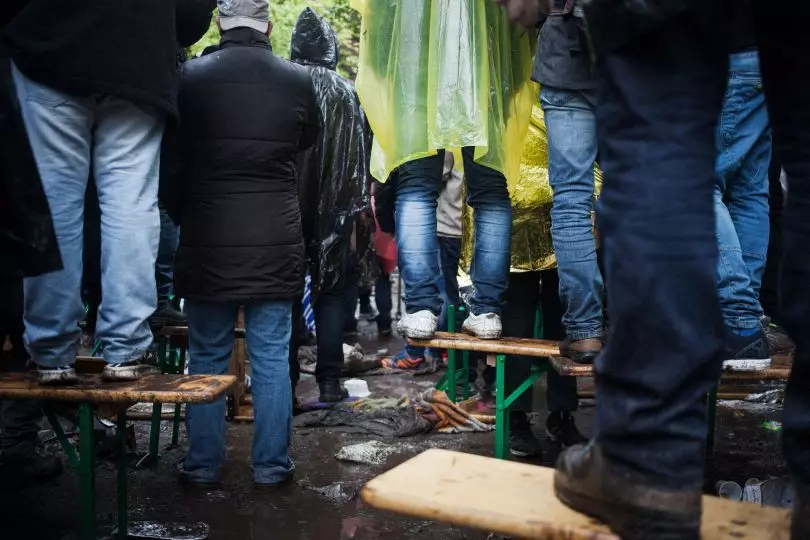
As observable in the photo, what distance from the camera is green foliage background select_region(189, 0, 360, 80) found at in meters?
13.5

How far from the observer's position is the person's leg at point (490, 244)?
407 cm

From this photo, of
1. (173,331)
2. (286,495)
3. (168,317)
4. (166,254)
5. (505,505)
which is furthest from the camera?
(166,254)

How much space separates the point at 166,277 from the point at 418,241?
164 cm

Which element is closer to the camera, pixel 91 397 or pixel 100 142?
pixel 91 397

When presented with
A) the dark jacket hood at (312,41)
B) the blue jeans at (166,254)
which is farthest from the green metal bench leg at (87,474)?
the dark jacket hood at (312,41)

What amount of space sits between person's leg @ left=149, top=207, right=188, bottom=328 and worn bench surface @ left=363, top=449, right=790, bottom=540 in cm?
297

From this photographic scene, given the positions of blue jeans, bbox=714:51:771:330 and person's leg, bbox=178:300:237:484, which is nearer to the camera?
blue jeans, bbox=714:51:771:330

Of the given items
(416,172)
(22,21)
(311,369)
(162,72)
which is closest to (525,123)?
(416,172)

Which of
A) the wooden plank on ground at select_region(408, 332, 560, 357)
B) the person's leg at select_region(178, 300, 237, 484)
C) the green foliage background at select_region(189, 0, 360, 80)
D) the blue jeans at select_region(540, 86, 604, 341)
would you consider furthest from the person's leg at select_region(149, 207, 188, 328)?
the green foliage background at select_region(189, 0, 360, 80)

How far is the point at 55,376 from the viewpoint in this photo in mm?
3014

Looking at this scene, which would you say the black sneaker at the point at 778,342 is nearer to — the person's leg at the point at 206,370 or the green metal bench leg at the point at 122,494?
the person's leg at the point at 206,370

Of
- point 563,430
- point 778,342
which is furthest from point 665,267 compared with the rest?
point 778,342

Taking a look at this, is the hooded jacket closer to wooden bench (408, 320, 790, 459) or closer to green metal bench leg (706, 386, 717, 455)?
wooden bench (408, 320, 790, 459)

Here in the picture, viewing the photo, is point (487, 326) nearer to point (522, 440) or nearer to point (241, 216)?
point (522, 440)
